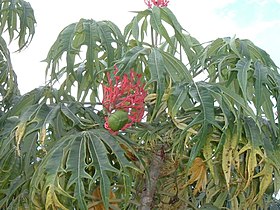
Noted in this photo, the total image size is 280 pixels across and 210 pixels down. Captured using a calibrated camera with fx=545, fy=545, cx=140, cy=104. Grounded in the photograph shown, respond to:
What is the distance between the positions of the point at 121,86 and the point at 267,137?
28 cm

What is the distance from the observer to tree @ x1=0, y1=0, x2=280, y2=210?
0.83m

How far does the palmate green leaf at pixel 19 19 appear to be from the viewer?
124cm

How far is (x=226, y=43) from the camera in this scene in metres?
1.01

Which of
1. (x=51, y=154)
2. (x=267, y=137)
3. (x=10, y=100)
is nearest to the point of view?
(x=51, y=154)

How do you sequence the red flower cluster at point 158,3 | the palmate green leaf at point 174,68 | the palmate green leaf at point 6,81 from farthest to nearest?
1. the palmate green leaf at point 6,81
2. the red flower cluster at point 158,3
3. the palmate green leaf at point 174,68

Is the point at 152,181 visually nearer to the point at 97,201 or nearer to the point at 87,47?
the point at 97,201

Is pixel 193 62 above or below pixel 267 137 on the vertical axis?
above

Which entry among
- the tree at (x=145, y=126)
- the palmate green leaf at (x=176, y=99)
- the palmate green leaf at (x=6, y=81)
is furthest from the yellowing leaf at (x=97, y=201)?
the palmate green leaf at (x=6, y=81)

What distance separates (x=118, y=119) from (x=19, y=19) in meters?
0.54

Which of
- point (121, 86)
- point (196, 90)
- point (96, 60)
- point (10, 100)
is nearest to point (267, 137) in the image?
point (196, 90)

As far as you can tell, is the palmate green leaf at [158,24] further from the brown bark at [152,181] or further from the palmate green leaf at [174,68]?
the brown bark at [152,181]

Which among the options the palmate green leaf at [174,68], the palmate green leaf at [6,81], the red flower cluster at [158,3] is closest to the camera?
the palmate green leaf at [174,68]

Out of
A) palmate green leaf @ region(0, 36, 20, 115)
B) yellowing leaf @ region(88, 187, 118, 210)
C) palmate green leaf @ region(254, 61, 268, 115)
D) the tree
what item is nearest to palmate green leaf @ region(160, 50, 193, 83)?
the tree

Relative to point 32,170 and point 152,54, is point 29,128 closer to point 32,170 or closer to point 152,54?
point 32,170
